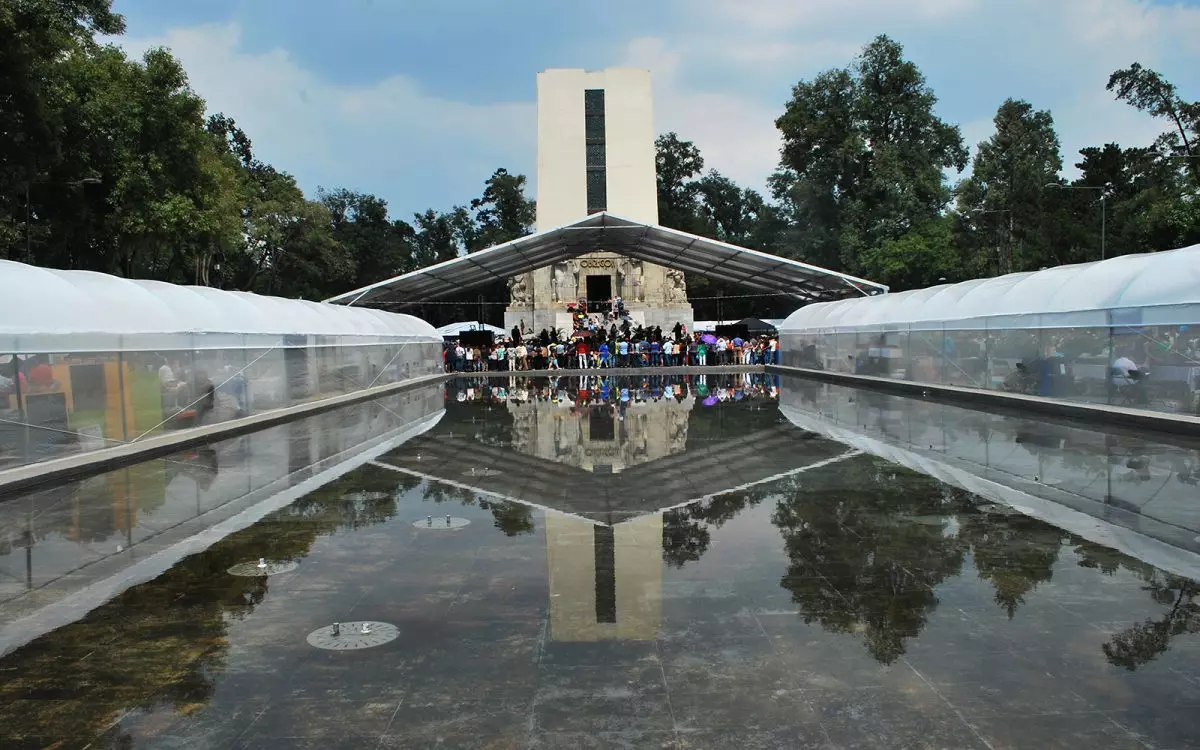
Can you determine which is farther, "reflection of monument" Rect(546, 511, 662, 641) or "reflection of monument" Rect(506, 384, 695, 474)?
"reflection of monument" Rect(506, 384, 695, 474)

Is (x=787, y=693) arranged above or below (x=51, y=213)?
below

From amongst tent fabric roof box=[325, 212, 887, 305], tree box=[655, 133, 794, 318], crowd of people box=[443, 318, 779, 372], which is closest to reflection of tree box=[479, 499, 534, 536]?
tent fabric roof box=[325, 212, 887, 305]

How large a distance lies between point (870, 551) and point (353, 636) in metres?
3.86

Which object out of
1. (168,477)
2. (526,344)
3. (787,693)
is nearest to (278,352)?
(168,477)

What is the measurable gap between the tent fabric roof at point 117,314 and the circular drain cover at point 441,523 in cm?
651

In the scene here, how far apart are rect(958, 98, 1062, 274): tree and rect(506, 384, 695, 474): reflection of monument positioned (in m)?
34.3

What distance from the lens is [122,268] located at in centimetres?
3584

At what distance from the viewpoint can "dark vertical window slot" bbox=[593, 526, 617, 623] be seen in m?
5.58

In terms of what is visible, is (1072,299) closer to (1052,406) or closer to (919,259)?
(1052,406)

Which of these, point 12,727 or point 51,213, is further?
point 51,213

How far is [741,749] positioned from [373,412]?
58.4 ft

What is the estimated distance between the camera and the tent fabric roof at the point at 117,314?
475 inches

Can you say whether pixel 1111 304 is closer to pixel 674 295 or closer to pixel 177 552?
pixel 177 552

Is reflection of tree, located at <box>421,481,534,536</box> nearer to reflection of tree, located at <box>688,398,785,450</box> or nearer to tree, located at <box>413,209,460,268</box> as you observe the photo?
reflection of tree, located at <box>688,398,785,450</box>
